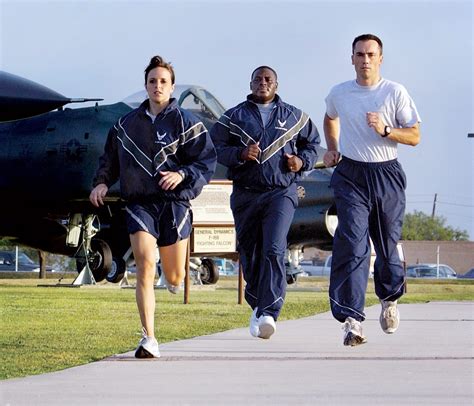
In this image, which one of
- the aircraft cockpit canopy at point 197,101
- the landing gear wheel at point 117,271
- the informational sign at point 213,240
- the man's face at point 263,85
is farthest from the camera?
the landing gear wheel at point 117,271

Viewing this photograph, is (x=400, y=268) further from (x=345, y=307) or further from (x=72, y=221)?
(x=72, y=221)

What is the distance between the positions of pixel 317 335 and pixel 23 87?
7642 millimetres

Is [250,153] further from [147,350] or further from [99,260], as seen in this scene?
[99,260]

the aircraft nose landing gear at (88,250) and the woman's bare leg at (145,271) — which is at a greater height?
the woman's bare leg at (145,271)

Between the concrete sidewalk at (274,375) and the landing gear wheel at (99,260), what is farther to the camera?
the landing gear wheel at (99,260)

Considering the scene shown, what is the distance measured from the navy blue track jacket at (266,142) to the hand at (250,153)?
52 mm

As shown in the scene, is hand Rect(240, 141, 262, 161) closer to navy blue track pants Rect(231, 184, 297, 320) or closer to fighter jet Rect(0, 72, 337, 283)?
navy blue track pants Rect(231, 184, 297, 320)

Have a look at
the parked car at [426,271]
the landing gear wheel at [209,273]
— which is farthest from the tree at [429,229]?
→ the landing gear wheel at [209,273]

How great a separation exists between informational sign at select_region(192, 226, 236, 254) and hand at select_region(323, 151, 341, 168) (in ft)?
28.5

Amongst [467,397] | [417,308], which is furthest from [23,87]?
[467,397]

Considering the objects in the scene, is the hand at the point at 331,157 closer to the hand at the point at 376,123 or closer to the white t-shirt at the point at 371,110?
the white t-shirt at the point at 371,110

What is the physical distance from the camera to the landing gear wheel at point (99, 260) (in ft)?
85.3

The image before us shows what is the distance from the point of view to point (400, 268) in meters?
9.65

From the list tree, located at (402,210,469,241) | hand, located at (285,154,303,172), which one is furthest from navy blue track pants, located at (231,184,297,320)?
tree, located at (402,210,469,241)
